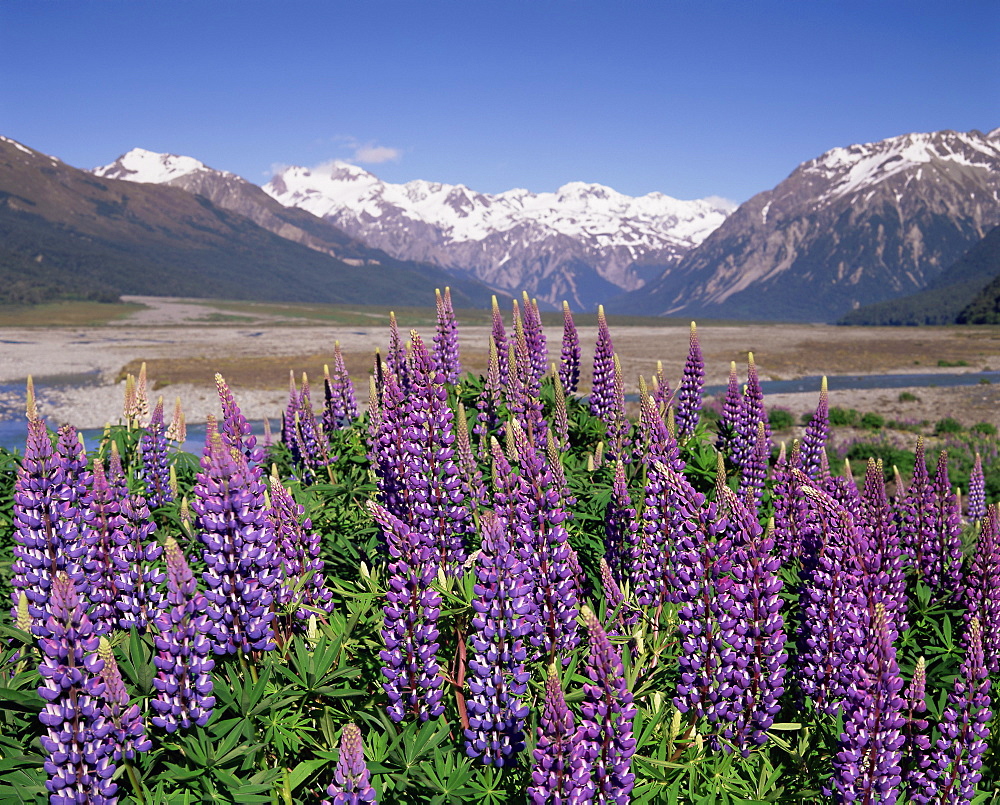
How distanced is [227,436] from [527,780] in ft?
9.21

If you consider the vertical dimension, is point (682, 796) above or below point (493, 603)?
below

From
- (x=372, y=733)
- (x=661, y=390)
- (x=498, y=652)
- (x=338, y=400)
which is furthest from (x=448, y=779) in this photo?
(x=338, y=400)

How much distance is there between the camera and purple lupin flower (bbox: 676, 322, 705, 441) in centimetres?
850

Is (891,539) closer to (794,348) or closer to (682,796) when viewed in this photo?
(682,796)

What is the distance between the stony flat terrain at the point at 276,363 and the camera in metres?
45.8

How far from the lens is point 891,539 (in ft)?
16.1

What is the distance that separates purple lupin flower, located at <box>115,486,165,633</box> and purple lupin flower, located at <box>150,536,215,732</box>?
76 cm

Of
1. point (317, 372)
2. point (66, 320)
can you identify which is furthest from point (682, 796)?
point (66, 320)

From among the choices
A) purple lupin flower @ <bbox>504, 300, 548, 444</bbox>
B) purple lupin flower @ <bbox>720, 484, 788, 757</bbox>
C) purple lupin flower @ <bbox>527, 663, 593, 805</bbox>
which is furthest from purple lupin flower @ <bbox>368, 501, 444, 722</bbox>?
purple lupin flower @ <bbox>504, 300, 548, 444</bbox>

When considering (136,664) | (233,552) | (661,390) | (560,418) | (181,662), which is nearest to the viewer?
(181,662)

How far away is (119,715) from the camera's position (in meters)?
3.11

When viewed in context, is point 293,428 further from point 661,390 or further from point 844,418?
point 844,418

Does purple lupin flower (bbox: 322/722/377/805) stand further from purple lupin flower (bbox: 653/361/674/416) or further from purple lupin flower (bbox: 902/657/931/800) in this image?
purple lupin flower (bbox: 653/361/674/416)

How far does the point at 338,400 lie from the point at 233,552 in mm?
5906
